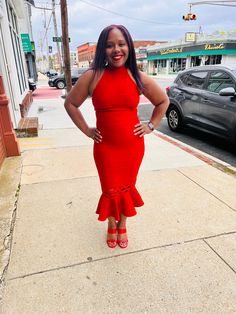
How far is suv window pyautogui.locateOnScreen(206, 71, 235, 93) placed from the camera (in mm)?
5285

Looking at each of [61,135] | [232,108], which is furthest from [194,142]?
[61,135]

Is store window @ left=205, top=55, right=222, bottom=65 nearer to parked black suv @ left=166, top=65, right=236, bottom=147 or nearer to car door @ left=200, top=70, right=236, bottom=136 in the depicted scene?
parked black suv @ left=166, top=65, right=236, bottom=147

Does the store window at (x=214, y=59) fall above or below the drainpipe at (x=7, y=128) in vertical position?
below

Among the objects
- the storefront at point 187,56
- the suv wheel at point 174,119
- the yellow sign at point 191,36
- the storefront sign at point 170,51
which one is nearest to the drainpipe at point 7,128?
the suv wheel at point 174,119

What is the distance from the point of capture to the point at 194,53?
34531 mm

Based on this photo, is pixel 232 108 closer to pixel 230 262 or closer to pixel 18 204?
pixel 230 262

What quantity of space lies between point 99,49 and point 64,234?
1766 millimetres

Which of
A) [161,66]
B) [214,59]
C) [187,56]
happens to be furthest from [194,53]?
[161,66]

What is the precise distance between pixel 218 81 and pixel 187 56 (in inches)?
1343

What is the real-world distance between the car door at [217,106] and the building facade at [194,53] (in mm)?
29032

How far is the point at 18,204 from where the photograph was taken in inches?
123

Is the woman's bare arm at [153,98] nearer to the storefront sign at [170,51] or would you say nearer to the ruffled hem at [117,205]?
the ruffled hem at [117,205]

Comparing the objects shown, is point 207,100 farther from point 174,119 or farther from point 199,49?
point 199,49

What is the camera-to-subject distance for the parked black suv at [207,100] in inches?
200
